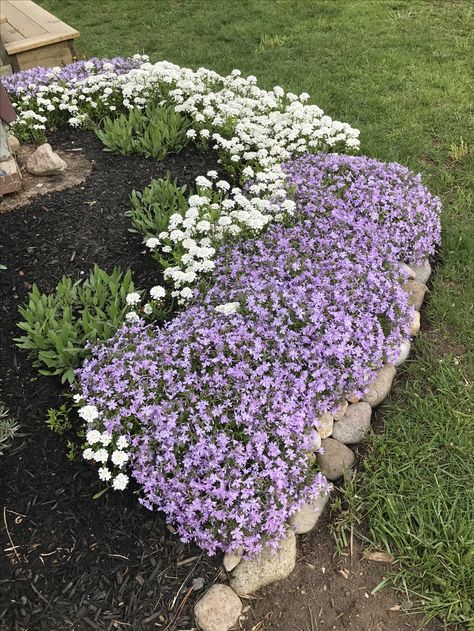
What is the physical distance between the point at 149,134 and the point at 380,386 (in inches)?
129

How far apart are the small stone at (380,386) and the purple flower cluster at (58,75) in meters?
4.60

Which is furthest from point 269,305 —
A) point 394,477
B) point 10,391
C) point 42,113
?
point 42,113

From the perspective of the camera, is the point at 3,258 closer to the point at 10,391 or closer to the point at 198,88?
the point at 10,391

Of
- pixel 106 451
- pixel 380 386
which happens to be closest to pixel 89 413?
pixel 106 451

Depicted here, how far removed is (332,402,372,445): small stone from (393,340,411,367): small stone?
1.70ft

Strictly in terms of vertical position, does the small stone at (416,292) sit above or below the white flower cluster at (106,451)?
below

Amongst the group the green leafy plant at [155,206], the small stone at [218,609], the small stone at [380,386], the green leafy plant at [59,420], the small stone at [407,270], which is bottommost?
the small stone at [218,609]

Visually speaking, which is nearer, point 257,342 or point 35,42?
point 257,342

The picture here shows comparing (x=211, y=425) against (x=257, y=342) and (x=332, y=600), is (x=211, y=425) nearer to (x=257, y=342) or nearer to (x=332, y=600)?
(x=257, y=342)

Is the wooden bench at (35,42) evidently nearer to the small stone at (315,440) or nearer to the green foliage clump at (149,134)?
the green foliage clump at (149,134)

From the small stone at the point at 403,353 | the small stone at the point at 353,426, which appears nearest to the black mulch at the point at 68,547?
the small stone at the point at 353,426

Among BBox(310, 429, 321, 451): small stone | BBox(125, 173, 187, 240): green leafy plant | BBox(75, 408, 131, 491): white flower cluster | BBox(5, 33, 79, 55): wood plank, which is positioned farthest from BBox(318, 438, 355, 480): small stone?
BBox(5, 33, 79, 55): wood plank

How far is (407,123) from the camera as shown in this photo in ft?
21.1

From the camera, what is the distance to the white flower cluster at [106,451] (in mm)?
2721
